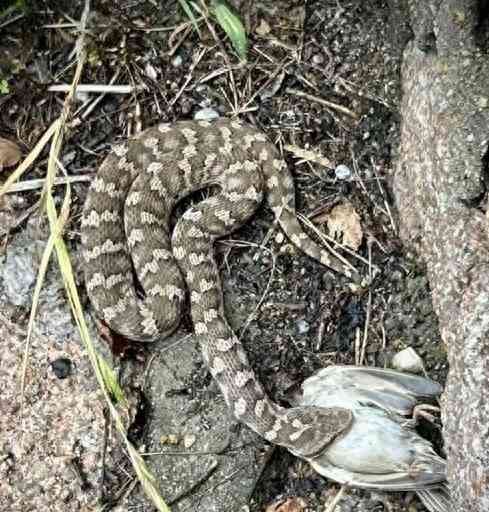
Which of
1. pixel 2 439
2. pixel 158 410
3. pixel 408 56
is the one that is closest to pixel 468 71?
pixel 408 56

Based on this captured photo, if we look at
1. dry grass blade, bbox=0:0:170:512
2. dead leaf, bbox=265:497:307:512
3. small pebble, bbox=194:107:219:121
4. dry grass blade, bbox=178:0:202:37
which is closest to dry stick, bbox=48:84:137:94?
small pebble, bbox=194:107:219:121

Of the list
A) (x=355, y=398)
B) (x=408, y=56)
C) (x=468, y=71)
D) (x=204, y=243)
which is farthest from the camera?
(x=204, y=243)

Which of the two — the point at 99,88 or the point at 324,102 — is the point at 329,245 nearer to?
the point at 324,102

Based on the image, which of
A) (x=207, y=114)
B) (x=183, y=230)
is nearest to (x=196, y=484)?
(x=183, y=230)

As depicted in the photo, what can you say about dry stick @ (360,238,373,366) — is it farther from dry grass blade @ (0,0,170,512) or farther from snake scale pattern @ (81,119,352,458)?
dry grass blade @ (0,0,170,512)

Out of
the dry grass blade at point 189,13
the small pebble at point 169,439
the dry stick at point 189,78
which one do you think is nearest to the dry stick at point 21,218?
the dry stick at point 189,78

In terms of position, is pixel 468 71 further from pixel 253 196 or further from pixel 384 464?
pixel 384 464

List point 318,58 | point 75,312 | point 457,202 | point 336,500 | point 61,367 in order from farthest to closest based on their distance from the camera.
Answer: point 318,58 < point 61,367 < point 336,500 < point 75,312 < point 457,202
